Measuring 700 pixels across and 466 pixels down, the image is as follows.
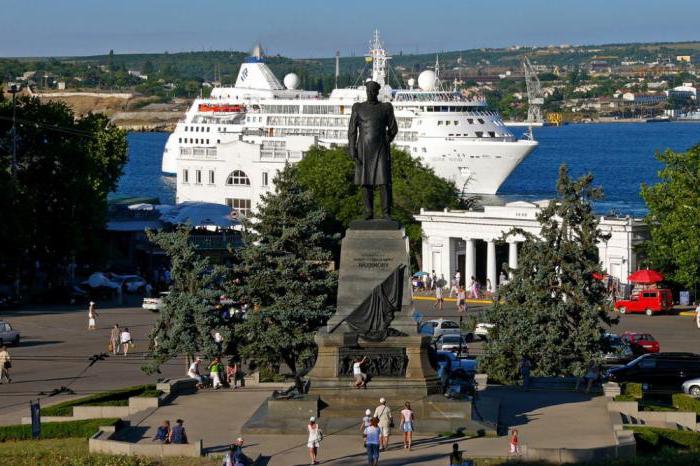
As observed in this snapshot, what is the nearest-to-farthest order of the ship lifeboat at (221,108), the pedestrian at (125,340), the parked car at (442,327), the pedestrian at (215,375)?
the pedestrian at (215,375) → the pedestrian at (125,340) → the parked car at (442,327) → the ship lifeboat at (221,108)

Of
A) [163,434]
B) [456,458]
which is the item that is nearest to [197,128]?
[163,434]

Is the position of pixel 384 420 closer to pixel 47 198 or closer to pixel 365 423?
pixel 365 423

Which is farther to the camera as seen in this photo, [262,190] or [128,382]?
[262,190]

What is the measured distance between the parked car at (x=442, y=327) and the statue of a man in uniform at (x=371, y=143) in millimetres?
16350

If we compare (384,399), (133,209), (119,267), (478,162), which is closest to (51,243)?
(119,267)

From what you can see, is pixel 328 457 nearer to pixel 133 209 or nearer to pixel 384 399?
pixel 384 399

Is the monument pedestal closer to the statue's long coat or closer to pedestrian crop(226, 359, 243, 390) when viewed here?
the statue's long coat

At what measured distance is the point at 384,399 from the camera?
31500mm

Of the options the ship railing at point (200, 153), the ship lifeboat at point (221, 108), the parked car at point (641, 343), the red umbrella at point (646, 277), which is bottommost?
the parked car at point (641, 343)

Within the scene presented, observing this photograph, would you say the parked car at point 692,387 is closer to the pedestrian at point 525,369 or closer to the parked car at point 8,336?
the pedestrian at point 525,369

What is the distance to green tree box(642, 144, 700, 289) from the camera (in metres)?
60.9

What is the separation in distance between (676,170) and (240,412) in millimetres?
33116

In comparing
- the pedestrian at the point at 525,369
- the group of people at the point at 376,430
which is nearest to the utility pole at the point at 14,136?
the pedestrian at the point at 525,369

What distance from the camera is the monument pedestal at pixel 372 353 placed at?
3200cm
